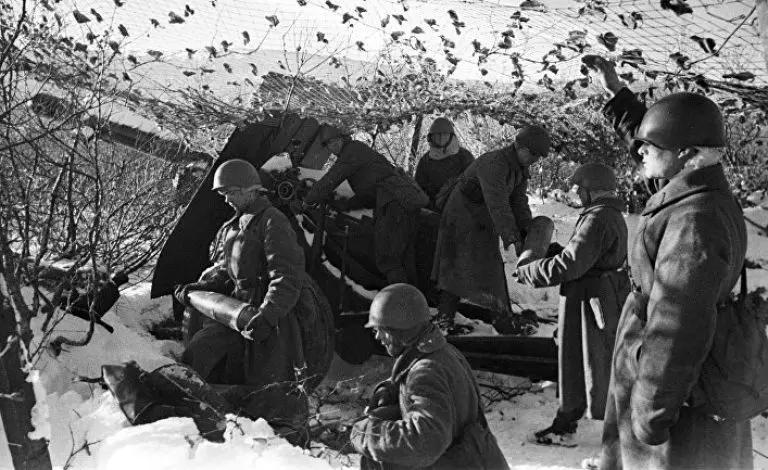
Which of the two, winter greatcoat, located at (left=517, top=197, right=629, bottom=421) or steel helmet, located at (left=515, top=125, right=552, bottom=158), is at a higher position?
steel helmet, located at (left=515, top=125, right=552, bottom=158)

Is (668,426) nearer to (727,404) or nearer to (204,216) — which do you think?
(727,404)

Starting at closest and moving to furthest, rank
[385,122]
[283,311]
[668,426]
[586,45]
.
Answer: [668,426], [283,311], [586,45], [385,122]

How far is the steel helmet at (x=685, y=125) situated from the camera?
261cm

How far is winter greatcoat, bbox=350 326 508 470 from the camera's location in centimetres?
281

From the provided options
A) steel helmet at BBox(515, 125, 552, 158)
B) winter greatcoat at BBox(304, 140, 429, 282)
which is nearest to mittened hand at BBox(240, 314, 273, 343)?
winter greatcoat at BBox(304, 140, 429, 282)

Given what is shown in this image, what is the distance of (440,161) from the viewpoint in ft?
26.6

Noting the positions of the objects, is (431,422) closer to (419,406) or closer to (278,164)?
(419,406)

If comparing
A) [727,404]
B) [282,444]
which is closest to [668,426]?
[727,404]

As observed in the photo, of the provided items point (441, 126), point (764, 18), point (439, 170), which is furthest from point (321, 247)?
point (764, 18)

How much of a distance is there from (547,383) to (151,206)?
13.4 feet

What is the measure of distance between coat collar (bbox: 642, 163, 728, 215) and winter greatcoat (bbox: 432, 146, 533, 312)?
14.2ft

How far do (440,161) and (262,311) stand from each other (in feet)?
12.0

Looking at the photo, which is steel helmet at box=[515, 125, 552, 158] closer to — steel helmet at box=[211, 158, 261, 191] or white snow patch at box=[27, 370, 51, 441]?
steel helmet at box=[211, 158, 261, 191]

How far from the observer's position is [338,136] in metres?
7.06
